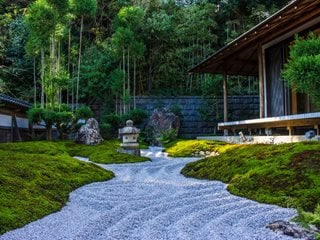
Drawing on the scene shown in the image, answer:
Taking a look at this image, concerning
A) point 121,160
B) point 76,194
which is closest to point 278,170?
point 76,194

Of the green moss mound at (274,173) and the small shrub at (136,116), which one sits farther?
the small shrub at (136,116)

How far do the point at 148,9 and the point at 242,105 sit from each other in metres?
7.12

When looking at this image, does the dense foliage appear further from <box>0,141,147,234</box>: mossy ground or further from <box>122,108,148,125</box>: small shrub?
<box>0,141,147,234</box>: mossy ground

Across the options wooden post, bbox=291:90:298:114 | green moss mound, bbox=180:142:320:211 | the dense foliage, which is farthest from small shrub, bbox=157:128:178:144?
green moss mound, bbox=180:142:320:211

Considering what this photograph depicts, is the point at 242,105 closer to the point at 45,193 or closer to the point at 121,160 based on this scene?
the point at 121,160

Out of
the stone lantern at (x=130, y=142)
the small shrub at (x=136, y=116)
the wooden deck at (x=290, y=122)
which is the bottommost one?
the stone lantern at (x=130, y=142)

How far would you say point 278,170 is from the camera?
14.8ft

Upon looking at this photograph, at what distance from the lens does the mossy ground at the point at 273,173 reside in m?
3.83

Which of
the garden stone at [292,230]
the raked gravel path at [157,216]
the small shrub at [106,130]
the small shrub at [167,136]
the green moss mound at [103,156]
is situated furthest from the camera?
the small shrub at [106,130]

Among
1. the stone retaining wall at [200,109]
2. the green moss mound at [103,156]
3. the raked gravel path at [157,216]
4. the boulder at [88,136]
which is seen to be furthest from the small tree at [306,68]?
the stone retaining wall at [200,109]

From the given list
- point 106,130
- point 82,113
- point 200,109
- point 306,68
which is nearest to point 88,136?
point 82,113

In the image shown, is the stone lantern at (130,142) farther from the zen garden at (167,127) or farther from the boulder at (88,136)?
the boulder at (88,136)

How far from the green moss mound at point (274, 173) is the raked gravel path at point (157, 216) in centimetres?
20

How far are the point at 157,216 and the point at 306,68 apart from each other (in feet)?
6.37
